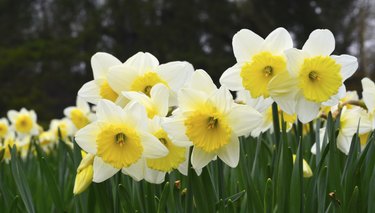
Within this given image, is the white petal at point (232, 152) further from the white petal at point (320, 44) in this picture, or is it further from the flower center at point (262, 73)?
the white petal at point (320, 44)

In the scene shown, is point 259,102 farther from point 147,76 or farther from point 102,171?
point 102,171

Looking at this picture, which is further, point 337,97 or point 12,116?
point 12,116

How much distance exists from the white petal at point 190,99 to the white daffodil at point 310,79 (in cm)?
16

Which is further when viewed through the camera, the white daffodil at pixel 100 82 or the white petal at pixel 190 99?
the white daffodil at pixel 100 82

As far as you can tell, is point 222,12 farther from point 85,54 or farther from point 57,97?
point 57,97

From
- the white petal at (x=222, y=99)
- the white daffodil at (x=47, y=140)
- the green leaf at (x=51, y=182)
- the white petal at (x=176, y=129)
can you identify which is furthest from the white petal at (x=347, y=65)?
the white daffodil at (x=47, y=140)

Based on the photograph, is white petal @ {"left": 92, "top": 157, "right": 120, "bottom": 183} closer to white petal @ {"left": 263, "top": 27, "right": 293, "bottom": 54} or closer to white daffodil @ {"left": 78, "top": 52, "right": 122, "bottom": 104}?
white daffodil @ {"left": 78, "top": 52, "right": 122, "bottom": 104}

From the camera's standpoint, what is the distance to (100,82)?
1.15 m

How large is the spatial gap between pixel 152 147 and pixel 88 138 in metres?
0.15

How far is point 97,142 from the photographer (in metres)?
0.95

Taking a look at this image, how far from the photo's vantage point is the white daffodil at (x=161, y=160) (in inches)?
37.9

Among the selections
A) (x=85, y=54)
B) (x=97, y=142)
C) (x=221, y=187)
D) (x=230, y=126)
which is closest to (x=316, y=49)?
(x=230, y=126)

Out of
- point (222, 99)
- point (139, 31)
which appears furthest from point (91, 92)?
point (139, 31)

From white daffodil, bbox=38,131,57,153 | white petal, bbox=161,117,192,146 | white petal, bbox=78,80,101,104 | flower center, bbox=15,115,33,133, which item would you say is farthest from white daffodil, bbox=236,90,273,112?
white daffodil, bbox=38,131,57,153
